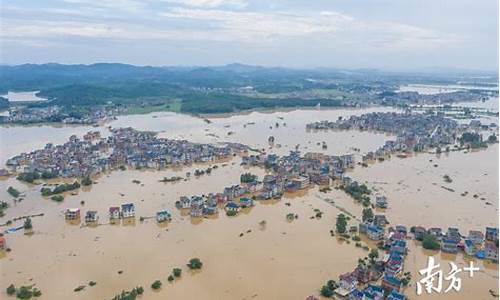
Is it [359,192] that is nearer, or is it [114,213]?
[114,213]

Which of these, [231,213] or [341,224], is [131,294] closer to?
[231,213]

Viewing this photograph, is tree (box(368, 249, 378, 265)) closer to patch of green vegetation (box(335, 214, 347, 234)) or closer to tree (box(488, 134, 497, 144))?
patch of green vegetation (box(335, 214, 347, 234))

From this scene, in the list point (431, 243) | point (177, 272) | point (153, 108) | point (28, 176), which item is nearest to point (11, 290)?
point (177, 272)

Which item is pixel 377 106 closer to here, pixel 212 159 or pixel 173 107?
pixel 173 107

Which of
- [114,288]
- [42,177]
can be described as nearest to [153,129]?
[42,177]

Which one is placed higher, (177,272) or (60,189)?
(60,189)

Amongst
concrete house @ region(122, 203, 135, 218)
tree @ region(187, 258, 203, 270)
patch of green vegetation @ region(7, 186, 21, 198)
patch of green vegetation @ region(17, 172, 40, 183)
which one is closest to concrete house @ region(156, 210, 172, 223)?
concrete house @ region(122, 203, 135, 218)

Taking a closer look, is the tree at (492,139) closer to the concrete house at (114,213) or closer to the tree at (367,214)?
the tree at (367,214)

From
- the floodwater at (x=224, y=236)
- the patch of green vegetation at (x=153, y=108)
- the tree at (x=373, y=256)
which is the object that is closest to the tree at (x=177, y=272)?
the floodwater at (x=224, y=236)
